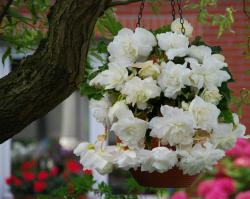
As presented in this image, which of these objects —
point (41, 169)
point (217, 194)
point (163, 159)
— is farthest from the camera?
point (41, 169)

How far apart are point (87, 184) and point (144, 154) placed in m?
2.24

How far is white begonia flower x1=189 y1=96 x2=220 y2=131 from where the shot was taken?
8.63 ft

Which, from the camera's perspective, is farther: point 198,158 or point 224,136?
point 224,136

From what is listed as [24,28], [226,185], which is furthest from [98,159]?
[24,28]

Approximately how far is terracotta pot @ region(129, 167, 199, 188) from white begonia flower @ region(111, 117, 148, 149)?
162 millimetres

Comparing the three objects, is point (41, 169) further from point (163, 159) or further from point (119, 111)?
point (163, 159)

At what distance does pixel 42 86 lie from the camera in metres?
2.83

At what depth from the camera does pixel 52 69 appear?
2799 mm

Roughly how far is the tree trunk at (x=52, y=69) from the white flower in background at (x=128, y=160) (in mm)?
401

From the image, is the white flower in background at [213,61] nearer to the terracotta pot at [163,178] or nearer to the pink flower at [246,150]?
the terracotta pot at [163,178]

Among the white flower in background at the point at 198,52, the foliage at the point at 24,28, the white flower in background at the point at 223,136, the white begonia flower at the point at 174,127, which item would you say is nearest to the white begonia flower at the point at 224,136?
the white flower in background at the point at 223,136

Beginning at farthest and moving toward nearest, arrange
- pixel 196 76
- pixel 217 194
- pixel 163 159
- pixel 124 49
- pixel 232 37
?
pixel 232 37, pixel 217 194, pixel 124 49, pixel 196 76, pixel 163 159

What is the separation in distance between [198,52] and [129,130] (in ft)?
1.34

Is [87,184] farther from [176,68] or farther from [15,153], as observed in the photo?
[15,153]
